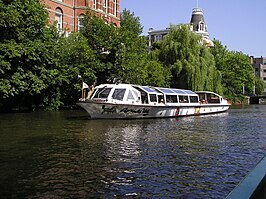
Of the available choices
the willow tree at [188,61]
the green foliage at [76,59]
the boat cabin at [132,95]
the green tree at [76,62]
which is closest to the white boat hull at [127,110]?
the boat cabin at [132,95]

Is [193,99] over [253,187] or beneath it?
over

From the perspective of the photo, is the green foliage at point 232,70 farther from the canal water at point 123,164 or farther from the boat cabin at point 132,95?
the canal water at point 123,164

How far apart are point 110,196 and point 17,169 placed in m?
3.12

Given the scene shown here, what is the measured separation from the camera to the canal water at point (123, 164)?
7.06 meters

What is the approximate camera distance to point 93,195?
6.71 metres

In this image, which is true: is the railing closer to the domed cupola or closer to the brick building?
the domed cupola

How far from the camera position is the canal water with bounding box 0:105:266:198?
7.06 meters

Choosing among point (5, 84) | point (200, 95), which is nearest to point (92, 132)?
point (5, 84)

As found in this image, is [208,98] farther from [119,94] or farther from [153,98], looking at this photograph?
[119,94]

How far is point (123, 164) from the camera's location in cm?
951

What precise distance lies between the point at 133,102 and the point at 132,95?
19.1 inches

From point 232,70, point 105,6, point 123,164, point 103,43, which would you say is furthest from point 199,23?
point 123,164

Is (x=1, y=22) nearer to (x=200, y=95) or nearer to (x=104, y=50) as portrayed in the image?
(x=104, y=50)

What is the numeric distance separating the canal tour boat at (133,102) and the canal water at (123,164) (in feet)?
26.6
